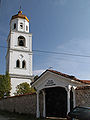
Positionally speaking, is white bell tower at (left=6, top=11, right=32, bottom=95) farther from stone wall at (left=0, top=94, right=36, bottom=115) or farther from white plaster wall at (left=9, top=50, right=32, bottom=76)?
stone wall at (left=0, top=94, right=36, bottom=115)

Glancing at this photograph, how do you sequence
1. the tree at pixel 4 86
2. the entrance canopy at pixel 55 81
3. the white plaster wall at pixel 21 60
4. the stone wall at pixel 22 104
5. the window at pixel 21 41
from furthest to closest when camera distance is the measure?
1. the window at pixel 21 41
2. the white plaster wall at pixel 21 60
3. the tree at pixel 4 86
4. the stone wall at pixel 22 104
5. the entrance canopy at pixel 55 81

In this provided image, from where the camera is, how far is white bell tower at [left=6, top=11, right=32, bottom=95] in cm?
3538

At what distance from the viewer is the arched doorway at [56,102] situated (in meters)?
14.1

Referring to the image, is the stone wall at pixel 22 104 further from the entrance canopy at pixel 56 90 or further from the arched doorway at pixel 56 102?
the arched doorway at pixel 56 102

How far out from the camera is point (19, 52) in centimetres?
3728

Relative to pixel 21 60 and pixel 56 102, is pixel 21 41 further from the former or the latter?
pixel 56 102

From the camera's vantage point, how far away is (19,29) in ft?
129

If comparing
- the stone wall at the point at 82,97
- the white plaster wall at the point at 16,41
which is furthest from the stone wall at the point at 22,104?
the white plaster wall at the point at 16,41

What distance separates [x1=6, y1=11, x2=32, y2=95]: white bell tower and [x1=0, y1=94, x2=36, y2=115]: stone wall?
38.9ft

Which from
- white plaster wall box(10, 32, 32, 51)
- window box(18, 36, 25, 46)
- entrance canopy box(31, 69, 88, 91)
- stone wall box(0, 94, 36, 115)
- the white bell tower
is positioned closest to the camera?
entrance canopy box(31, 69, 88, 91)

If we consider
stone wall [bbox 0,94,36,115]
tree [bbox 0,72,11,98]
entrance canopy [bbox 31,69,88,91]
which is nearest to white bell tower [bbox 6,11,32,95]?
tree [bbox 0,72,11,98]

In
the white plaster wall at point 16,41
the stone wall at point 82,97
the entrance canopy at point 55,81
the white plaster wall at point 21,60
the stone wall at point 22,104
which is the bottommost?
the stone wall at point 22,104

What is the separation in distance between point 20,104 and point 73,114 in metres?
11.5

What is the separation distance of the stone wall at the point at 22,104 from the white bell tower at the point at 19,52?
11.9 m
